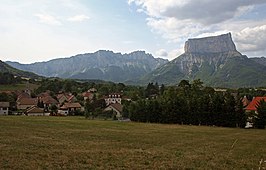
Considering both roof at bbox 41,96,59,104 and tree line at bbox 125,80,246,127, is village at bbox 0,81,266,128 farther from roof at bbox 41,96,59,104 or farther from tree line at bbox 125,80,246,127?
tree line at bbox 125,80,246,127

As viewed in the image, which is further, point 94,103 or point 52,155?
point 94,103

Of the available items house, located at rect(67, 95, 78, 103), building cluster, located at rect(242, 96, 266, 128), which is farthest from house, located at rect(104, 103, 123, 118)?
building cluster, located at rect(242, 96, 266, 128)

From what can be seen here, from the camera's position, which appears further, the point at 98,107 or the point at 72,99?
the point at 72,99

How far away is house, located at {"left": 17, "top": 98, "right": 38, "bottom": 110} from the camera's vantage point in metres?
135

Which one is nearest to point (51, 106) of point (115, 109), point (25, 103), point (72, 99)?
point (25, 103)

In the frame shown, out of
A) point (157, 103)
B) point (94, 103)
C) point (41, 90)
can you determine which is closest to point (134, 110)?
point (157, 103)

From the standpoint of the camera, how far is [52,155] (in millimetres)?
21922

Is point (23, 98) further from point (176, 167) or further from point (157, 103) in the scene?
point (176, 167)

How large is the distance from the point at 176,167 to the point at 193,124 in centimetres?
6349

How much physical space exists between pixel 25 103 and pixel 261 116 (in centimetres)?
10021

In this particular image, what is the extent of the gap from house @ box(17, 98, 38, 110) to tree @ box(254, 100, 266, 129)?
316 ft

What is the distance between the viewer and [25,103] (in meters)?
137

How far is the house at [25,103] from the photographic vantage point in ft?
443

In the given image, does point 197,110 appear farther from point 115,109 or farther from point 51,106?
point 51,106
